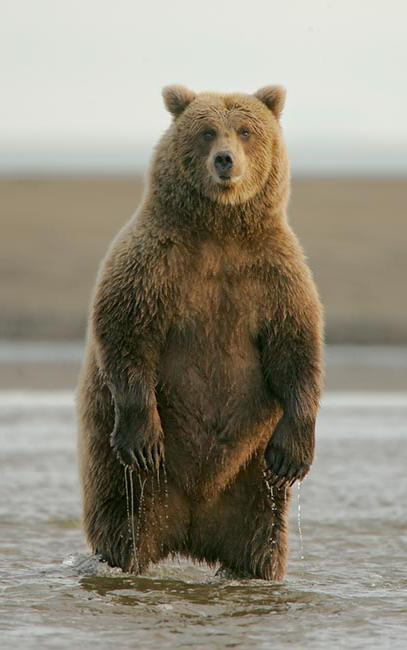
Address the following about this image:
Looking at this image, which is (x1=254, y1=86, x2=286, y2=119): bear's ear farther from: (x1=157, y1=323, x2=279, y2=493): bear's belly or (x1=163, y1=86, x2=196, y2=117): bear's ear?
(x1=157, y1=323, x2=279, y2=493): bear's belly

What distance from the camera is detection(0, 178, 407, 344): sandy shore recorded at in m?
21.0

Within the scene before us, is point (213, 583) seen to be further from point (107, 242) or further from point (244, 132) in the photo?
point (107, 242)

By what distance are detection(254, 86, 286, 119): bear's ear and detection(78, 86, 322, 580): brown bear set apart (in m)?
0.14

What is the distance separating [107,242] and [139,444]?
1736cm

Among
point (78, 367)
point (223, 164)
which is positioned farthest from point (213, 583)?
point (78, 367)

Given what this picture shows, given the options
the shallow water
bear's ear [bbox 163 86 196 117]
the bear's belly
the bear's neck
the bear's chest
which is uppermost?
bear's ear [bbox 163 86 196 117]

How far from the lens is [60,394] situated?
1569cm

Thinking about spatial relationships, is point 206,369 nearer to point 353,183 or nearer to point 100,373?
point 100,373

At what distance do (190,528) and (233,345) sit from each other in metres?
0.78

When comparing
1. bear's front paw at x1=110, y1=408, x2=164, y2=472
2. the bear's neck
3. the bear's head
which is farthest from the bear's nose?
bear's front paw at x1=110, y1=408, x2=164, y2=472

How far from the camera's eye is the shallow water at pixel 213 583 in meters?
6.34

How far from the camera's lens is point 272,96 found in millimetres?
7449

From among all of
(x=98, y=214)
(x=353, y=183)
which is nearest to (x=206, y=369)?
(x=98, y=214)

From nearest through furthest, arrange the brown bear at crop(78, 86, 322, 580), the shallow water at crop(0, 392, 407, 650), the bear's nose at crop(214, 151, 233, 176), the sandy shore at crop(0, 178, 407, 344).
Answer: the shallow water at crop(0, 392, 407, 650), the bear's nose at crop(214, 151, 233, 176), the brown bear at crop(78, 86, 322, 580), the sandy shore at crop(0, 178, 407, 344)
